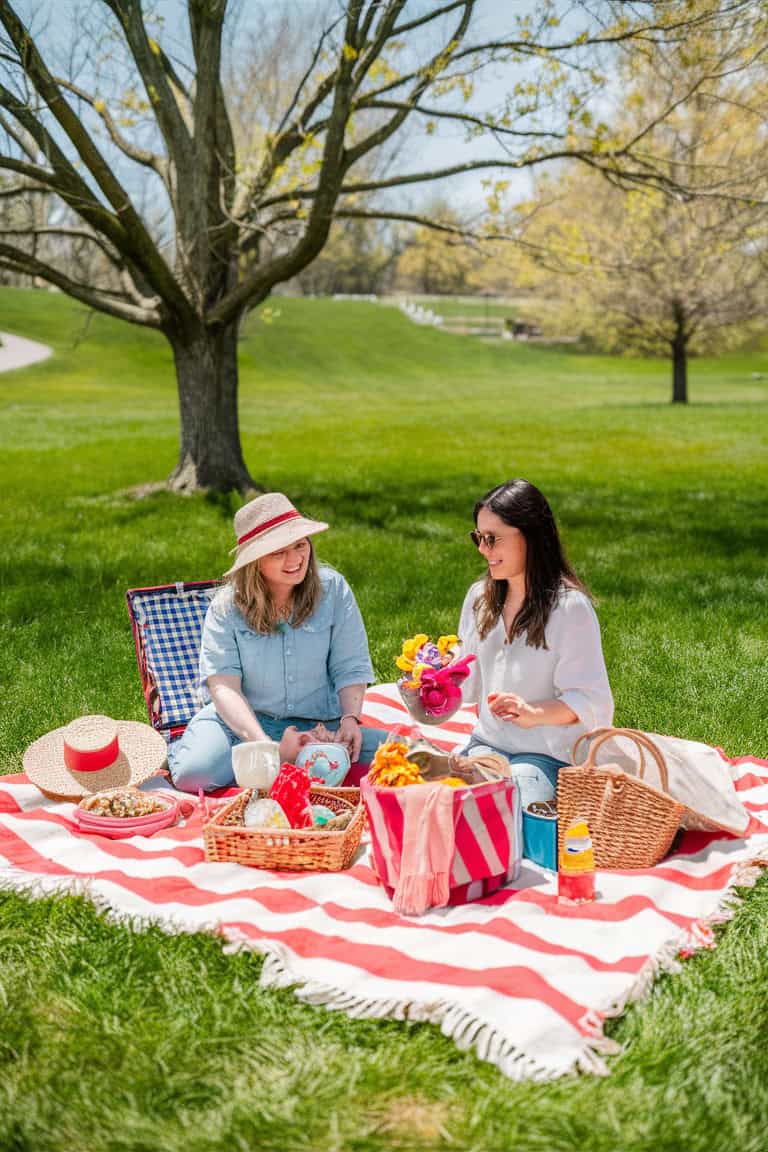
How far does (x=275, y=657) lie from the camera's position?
4332 mm

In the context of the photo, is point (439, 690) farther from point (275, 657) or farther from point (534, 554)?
point (275, 657)

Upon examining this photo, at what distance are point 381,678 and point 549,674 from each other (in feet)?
7.30

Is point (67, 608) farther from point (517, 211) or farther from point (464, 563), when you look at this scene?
point (517, 211)

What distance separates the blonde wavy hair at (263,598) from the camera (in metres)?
4.25

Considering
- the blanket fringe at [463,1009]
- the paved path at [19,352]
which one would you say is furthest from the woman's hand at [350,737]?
the paved path at [19,352]

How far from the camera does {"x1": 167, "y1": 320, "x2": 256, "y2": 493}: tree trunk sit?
10703 mm

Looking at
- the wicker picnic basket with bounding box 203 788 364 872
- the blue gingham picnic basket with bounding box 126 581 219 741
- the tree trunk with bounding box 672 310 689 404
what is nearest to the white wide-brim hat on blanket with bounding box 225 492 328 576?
the blue gingham picnic basket with bounding box 126 581 219 741

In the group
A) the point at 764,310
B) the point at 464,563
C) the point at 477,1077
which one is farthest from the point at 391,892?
the point at 764,310

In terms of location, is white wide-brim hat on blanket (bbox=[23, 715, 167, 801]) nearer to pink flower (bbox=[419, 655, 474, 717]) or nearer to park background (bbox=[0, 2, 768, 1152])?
park background (bbox=[0, 2, 768, 1152])

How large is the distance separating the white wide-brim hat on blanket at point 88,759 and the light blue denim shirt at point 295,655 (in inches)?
15.9

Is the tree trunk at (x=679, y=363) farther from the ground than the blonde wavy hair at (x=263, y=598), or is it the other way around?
the tree trunk at (x=679, y=363)

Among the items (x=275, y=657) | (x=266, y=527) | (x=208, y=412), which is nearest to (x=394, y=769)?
(x=275, y=657)

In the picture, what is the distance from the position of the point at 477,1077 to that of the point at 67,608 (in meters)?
5.27

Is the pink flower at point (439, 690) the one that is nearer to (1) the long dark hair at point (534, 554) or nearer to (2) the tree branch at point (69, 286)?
(1) the long dark hair at point (534, 554)
